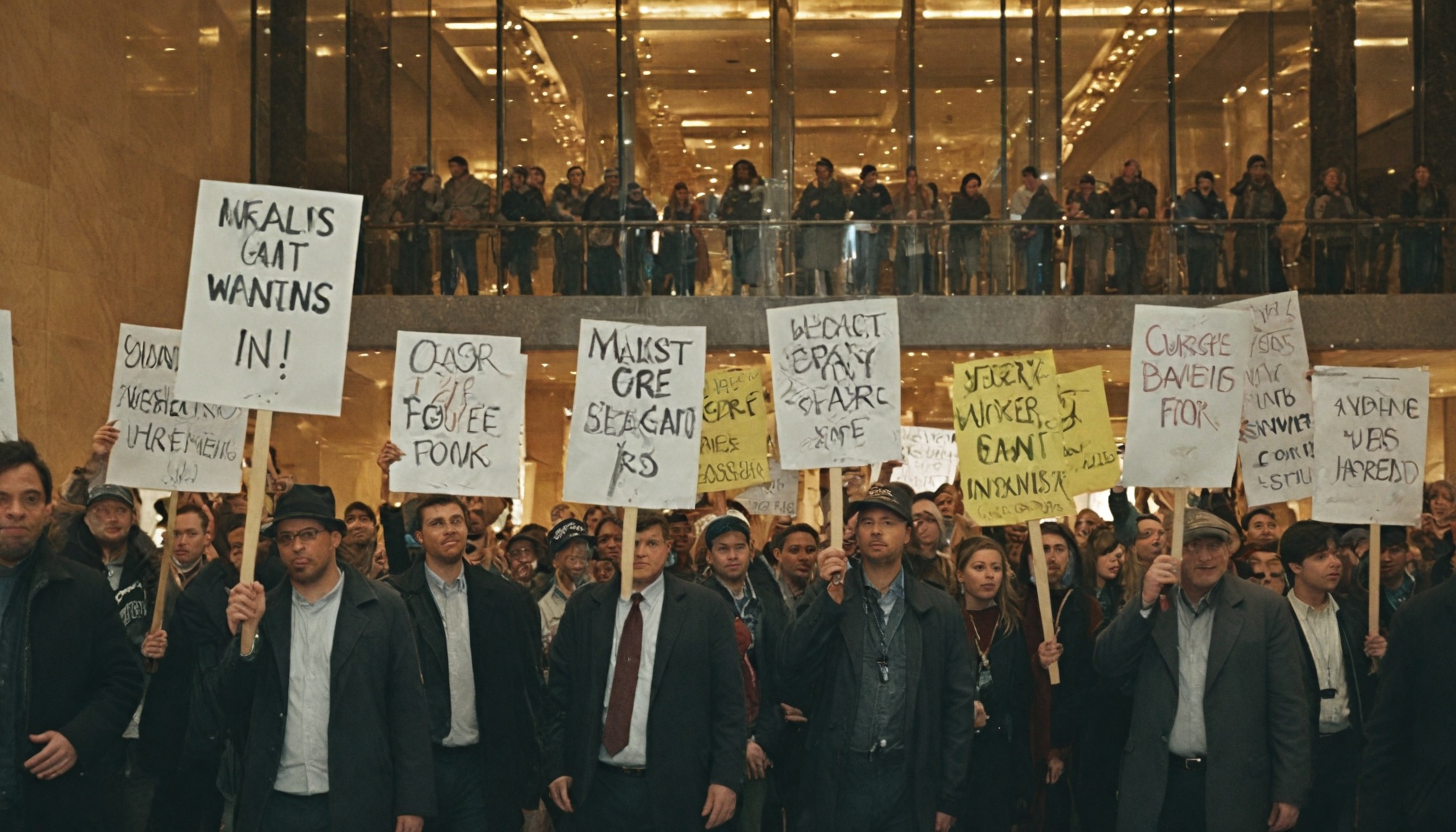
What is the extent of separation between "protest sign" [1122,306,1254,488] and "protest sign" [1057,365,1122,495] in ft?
2.23

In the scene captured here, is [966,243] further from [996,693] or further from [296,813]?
[296,813]

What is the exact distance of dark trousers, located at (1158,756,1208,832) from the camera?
6922 millimetres

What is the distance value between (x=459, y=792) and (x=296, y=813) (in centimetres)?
126

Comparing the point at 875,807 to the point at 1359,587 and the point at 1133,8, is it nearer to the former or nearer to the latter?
the point at 1359,587

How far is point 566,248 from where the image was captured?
2186cm

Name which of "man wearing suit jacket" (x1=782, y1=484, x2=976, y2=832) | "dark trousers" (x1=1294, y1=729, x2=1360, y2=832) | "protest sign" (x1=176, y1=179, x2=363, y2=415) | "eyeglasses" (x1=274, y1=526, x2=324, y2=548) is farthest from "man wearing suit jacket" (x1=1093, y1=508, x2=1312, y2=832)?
"protest sign" (x1=176, y1=179, x2=363, y2=415)

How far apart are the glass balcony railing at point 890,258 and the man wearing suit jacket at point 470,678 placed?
46.9ft

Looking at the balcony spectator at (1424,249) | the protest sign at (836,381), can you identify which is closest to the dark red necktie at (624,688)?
the protest sign at (836,381)

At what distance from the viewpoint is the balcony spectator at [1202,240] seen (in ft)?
70.9

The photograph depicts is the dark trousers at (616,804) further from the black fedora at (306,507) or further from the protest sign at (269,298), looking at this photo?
the protest sign at (269,298)

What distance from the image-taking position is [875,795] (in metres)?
6.73

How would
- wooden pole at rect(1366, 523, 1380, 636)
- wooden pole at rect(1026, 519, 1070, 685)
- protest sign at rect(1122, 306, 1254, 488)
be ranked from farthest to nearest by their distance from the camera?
wooden pole at rect(1366, 523, 1380, 636), wooden pole at rect(1026, 519, 1070, 685), protest sign at rect(1122, 306, 1254, 488)

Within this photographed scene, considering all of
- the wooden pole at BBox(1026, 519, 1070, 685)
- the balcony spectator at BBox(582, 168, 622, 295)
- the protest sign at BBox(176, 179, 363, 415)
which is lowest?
the wooden pole at BBox(1026, 519, 1070, 685)

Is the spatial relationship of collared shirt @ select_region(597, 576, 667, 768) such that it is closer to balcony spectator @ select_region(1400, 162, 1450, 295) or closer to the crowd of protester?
the crowd of protester
